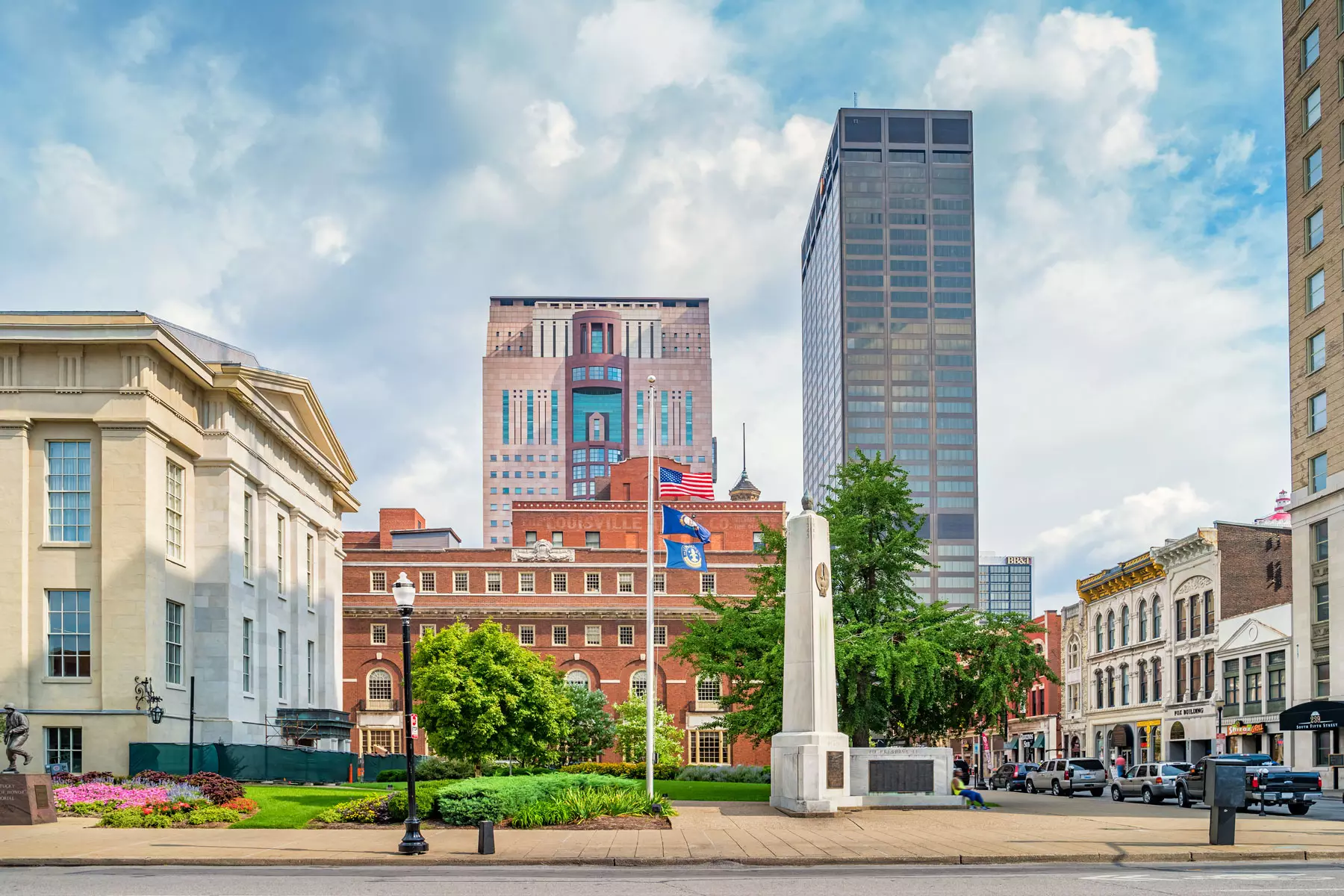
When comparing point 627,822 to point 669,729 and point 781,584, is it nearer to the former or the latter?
point 781,584

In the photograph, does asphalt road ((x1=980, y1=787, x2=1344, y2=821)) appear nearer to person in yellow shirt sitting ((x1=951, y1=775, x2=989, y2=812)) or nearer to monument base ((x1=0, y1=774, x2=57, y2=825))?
person in yellow shirt sitting ((x1=951, y1=775, x2=989, y2=812))

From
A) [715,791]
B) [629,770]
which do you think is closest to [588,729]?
[629,770]

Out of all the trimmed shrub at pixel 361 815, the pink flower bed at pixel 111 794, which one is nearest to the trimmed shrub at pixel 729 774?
the pink flower bed at pixel 111 794

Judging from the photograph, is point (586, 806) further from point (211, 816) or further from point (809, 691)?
point (211, 816)

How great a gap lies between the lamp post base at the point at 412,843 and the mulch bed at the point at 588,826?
16.2 ft

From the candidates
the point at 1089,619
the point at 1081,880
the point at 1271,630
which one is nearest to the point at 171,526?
the point at 1081,880

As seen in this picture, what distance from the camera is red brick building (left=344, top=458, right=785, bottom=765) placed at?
3693 inches

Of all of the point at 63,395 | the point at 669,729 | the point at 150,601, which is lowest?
the point at 669,729

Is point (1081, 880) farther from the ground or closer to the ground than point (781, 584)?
closer to the ground

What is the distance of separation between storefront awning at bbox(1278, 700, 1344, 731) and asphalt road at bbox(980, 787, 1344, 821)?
175 inches

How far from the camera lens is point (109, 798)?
34438mm

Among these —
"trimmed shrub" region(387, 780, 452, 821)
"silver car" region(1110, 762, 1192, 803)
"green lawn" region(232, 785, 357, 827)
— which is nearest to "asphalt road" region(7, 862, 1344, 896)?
"trimmed shrub" region(387, 780, 452, 821)

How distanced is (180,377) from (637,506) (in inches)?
2883

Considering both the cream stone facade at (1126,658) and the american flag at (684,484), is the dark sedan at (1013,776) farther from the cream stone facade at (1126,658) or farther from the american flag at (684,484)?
the american flag at (684,484)
